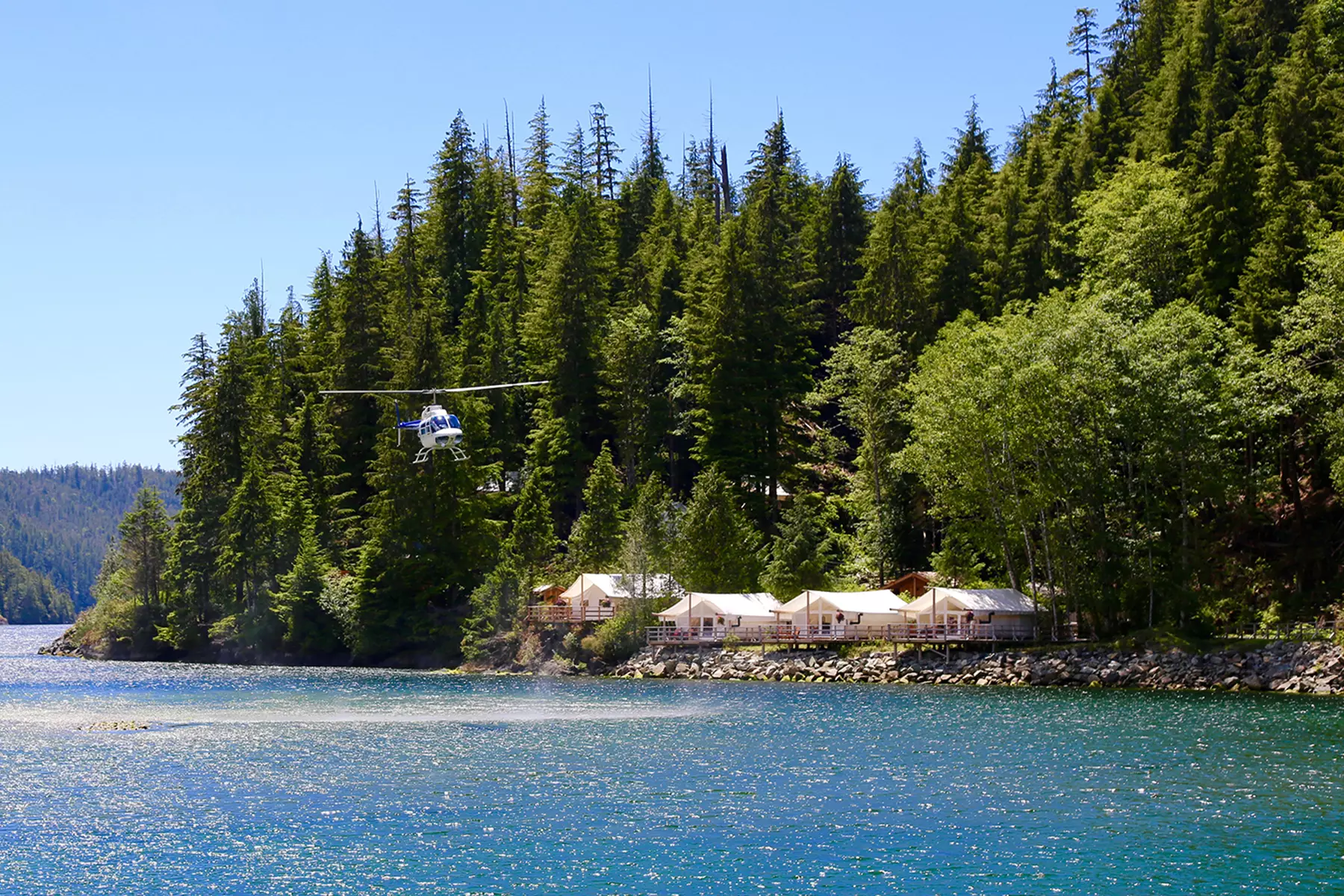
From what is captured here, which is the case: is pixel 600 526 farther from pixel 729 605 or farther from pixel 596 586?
pixel 729 605

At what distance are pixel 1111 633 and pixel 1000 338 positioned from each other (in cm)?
1365

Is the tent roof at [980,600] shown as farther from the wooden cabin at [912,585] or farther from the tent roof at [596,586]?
the tent roof at [596,586]

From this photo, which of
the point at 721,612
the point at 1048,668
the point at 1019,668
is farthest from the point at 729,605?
the point at 1048,668

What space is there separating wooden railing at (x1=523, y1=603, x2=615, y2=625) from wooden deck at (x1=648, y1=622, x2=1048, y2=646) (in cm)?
349

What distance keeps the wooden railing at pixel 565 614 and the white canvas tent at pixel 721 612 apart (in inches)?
152

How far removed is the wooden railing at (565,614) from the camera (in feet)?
220

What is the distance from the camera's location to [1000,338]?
59.9 m

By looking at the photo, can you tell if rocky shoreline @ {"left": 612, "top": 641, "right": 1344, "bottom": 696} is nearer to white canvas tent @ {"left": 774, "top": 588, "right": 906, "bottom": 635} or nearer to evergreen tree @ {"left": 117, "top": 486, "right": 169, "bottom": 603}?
white canvas tent @ {"left": 774, "top": 588, "right": 906, "bottom": 635}

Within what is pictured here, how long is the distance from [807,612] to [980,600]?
7.90 meters

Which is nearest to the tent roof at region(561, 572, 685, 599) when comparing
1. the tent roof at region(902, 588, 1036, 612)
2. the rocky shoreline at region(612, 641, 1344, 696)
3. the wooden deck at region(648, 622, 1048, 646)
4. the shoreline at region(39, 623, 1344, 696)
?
the wooden deck at region(648, 622, 1048, 646)

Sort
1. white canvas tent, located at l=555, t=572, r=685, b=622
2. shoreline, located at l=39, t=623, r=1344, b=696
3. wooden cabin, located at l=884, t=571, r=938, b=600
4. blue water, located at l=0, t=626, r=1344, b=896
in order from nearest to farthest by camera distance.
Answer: blue water, located at l=0, t=626, r=1344, b=896
shoreline, located at l=39, t=623, r=1344, b=696
wooden cabin, located at l=884, t=571, r=938, b=600
white canvas tent, located at l=555, t=572, r=685, b=622

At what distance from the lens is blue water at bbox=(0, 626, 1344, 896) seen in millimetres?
20891

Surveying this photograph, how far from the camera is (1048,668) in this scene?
53438 mm

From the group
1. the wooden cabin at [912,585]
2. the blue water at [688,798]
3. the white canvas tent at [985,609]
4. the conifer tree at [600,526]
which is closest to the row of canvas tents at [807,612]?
the white canvas tent at [985,609]
